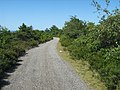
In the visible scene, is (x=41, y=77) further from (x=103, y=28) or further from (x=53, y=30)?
(x=53, y=30)

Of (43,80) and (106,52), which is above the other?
(106,52)

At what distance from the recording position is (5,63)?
21.9m

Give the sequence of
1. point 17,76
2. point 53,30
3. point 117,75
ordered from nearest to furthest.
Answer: point 117,75 → point 17,76 → point 53,30

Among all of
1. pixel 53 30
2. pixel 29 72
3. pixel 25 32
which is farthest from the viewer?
pixel 53 30

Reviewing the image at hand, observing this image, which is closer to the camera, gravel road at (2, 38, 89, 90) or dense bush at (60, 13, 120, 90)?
dense bush at (60, 13, 120, 90)

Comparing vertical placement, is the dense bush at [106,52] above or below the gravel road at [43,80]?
above

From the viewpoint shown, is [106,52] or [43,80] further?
[106,52]

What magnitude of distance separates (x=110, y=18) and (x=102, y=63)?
19.9 ft

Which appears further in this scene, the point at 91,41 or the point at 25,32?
the point at 25,32

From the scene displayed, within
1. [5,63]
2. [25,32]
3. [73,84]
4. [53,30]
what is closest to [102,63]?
[73,84]

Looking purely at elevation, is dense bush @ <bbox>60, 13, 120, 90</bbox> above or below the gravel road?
above

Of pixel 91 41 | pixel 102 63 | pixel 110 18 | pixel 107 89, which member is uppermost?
pixel 110 18

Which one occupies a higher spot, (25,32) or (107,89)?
(25,32)

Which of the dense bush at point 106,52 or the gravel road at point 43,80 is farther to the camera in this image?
the gravel road at point 43,80
